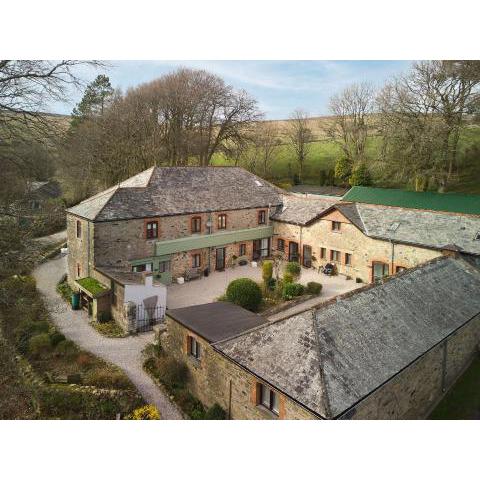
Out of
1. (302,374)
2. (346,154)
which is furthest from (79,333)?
(346,154)

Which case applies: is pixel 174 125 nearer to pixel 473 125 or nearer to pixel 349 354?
pixel 473 125

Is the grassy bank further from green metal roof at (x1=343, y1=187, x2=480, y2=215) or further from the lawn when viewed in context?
green metal roof at (x1=343, y1=187, x2=480, y2=215)

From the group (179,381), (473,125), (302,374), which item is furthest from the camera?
(473,125)

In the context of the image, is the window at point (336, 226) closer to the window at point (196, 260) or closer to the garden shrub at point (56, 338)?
the window at point (196, 260)

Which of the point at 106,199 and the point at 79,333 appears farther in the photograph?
the point at 106,199

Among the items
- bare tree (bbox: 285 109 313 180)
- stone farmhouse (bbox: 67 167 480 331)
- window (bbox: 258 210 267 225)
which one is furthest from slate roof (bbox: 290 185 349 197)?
window (bbox: 258 210 267 225)

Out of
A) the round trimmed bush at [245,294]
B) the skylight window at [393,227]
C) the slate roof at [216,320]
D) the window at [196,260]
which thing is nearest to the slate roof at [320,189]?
the skylight window at [393,227]

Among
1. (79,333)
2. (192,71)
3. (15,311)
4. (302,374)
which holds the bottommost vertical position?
(79,333)
